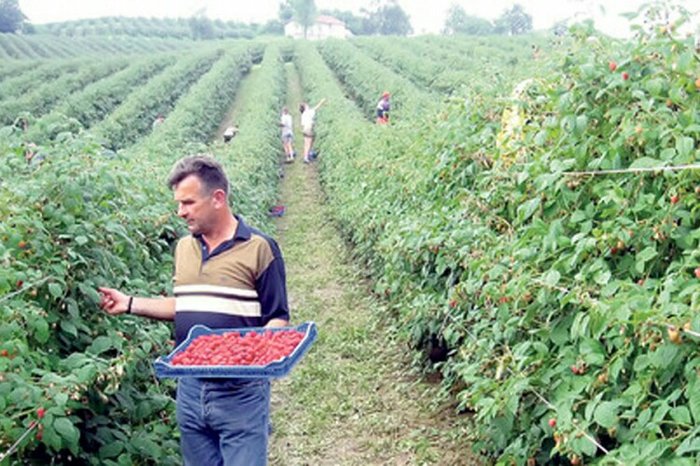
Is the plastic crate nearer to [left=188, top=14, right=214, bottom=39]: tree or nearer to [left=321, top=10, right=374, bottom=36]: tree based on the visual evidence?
[left=188, top=14, right=214, bottom=39]: tree

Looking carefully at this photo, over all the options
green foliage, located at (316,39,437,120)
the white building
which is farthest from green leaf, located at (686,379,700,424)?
the white building

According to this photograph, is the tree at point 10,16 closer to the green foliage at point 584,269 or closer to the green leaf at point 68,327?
the green foliage at point 584,269

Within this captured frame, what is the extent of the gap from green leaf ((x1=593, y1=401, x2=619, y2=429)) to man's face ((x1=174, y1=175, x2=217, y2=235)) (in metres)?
1.63

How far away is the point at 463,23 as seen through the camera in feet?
304

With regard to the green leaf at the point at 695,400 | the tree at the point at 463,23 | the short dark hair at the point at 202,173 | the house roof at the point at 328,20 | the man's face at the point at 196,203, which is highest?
the short dark hair at the point at 202,173

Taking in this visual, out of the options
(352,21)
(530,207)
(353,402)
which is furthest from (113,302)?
(352,21)

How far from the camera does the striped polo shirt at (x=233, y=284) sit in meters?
3.07

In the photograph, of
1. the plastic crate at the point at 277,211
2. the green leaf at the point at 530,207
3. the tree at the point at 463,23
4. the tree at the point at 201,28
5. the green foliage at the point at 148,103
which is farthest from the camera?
the tree at the point at 463,23

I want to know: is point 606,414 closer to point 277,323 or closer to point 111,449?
point 277,323

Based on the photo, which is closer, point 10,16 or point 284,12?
point 10,16

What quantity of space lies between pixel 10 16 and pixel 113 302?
269ft

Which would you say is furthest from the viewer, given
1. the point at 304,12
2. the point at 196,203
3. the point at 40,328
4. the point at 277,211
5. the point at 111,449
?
the point at 304,12

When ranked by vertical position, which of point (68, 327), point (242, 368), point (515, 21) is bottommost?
point (515, 21)

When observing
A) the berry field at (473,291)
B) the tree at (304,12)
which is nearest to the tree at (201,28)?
the tree at (304,12)
